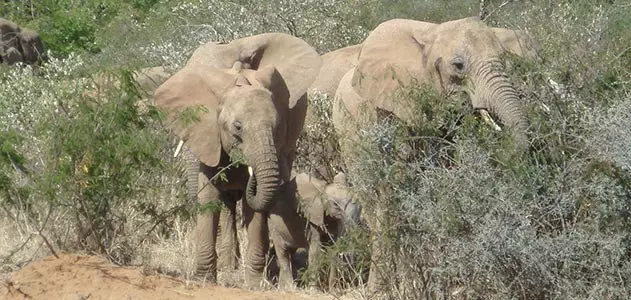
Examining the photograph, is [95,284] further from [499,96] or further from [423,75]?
[423,75]

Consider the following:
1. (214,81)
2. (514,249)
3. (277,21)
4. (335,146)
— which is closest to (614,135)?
(514,249)

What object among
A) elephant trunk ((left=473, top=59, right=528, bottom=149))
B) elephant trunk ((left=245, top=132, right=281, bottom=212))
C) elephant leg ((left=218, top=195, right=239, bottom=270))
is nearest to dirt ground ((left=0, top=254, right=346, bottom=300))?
elephant trunk ((left=245, top=132, right=281, bottom=212))

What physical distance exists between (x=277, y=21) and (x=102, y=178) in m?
8.88

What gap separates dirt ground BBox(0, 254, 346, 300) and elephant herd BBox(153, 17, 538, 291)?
2.95ft

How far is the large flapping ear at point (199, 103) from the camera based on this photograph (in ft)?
34.8

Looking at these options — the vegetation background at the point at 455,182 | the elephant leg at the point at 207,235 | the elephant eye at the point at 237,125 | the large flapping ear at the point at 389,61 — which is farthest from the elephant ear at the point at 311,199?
the vegetation background at the point at 455,182

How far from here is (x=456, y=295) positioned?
809cm

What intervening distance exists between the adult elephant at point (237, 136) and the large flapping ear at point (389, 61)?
0.72 metres

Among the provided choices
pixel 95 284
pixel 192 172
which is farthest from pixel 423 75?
pixel 95 284

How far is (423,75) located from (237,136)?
1440 millimetres

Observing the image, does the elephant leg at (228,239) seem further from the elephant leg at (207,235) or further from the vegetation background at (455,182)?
the vegetation background at (455,182)

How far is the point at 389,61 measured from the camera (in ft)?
34.1

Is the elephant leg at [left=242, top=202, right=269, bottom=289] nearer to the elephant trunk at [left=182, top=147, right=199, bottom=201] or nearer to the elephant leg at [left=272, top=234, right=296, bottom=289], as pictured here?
the elephant leg at [left=272, top=234, right=296, bottom=289]

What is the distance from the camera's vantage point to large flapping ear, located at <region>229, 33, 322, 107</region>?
11.9m
